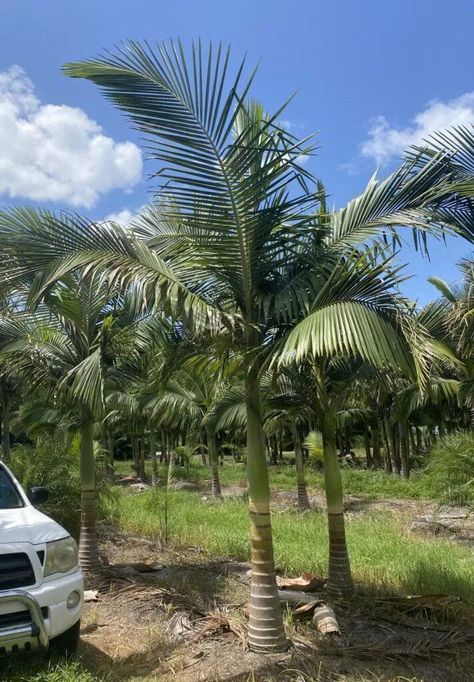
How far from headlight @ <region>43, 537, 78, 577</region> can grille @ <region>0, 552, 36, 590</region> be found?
0.14 m

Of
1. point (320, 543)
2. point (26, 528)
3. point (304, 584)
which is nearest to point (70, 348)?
point (26, 528)

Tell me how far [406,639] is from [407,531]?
8.00 metres

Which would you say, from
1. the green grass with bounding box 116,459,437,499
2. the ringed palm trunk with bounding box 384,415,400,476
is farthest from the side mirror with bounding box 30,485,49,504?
the ringed palm trunk with bounding box 384,415,400,476

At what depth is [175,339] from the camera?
6.88m

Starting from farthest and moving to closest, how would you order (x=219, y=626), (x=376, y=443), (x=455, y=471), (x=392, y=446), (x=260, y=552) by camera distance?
1. (x=376, y=443)
2. (x=392, y=446)
3. (x=455, y=471)
4. (x=219, y=626)
5. (x=260, y=552)

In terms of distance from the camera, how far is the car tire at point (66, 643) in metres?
4.84

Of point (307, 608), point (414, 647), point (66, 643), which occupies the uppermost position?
point (66, 643)

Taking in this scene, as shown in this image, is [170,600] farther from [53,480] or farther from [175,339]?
[53,480]

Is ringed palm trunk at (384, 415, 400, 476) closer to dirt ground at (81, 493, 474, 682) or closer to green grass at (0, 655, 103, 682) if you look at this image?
dirt ground at (81, 493, 474, 682)

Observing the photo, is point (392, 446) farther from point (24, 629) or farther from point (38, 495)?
point (24, 629)

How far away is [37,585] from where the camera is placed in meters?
4.54

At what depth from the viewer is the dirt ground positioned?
5055 millimetres

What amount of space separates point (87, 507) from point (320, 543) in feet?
15.3

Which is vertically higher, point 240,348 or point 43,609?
point 240,348
